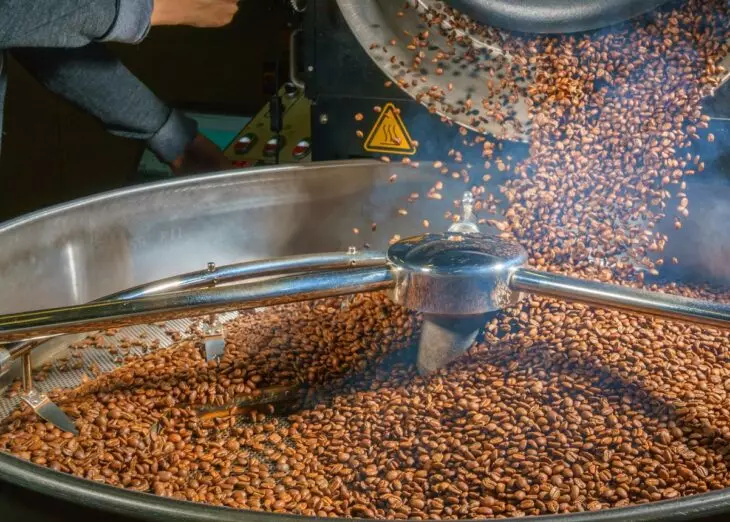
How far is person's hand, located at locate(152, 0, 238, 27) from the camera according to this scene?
5.87 feet

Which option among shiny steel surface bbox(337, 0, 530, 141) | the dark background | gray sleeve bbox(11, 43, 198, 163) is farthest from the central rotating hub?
the dark background

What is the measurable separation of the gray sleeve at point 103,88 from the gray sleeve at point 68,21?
19 centimetres

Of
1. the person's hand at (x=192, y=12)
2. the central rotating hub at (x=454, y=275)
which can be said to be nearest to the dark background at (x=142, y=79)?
the person's hand at (x=192, y=12)

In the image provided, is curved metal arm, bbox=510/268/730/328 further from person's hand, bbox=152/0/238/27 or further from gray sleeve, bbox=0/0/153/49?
person's hand, bbox=152/0/238/27

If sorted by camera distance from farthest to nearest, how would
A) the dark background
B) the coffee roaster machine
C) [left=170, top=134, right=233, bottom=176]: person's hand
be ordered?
the dark background < [left=170, top=134, right=233, bottom=176]: person's hand < the coffee roaster machine

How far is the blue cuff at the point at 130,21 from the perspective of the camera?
4.72 ft

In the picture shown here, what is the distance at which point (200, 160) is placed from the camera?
6.56ft

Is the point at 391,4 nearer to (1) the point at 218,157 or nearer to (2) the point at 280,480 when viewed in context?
(1) the point at 218,157

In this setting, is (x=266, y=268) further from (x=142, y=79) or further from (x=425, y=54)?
(x=142, y=79)

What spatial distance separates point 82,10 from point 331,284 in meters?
0.66

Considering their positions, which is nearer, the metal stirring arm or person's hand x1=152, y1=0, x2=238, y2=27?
the metal stirring arm

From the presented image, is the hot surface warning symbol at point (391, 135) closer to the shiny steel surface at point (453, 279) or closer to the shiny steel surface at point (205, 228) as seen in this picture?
the shiny steel surface at point (205, 228)

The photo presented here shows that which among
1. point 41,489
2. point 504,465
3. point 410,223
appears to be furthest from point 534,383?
point 41,489

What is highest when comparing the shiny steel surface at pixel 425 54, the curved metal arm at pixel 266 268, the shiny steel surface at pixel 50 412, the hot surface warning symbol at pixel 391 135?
the shiny steel surface at pixel 425 54
